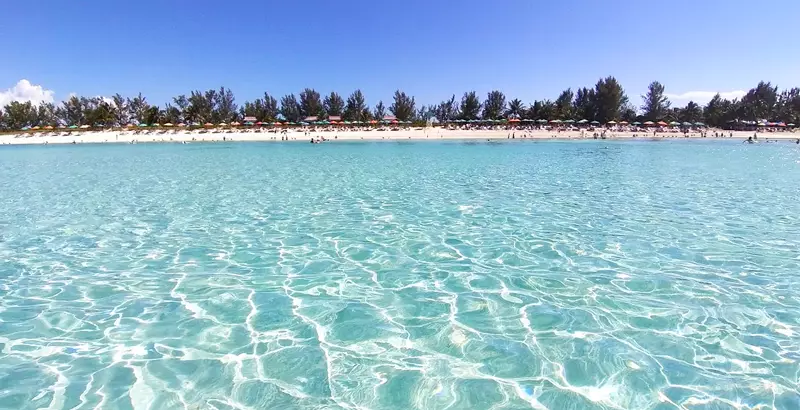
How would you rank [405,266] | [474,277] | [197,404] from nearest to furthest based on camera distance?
[197,404] → [474,277] → [405,266]

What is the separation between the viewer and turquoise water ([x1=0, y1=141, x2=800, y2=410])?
4262 millimetres

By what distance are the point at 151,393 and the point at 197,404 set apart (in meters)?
0.53

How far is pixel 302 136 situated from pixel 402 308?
64.8 metres

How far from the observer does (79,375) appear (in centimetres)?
450

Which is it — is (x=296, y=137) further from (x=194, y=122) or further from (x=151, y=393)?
(x=151, y=393)

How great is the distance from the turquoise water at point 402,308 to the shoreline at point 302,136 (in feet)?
174

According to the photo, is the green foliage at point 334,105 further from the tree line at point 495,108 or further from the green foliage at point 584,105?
the green foliage at point 584,105

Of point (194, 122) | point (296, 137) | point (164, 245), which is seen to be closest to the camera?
point (164, 245)

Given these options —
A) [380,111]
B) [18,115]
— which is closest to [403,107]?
[380,111]

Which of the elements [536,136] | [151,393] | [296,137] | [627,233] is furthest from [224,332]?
[536,136]

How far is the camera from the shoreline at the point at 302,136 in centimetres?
6359

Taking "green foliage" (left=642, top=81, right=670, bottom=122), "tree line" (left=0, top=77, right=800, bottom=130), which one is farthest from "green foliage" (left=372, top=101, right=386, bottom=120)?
"green foliage" (left=642, top=81, right=670, bottom=122)

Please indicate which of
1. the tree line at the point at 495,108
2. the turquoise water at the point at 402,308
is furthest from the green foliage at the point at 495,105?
the turquoise water at the point at 402,308

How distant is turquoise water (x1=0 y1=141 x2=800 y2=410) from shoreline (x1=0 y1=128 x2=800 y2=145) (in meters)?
53.1
